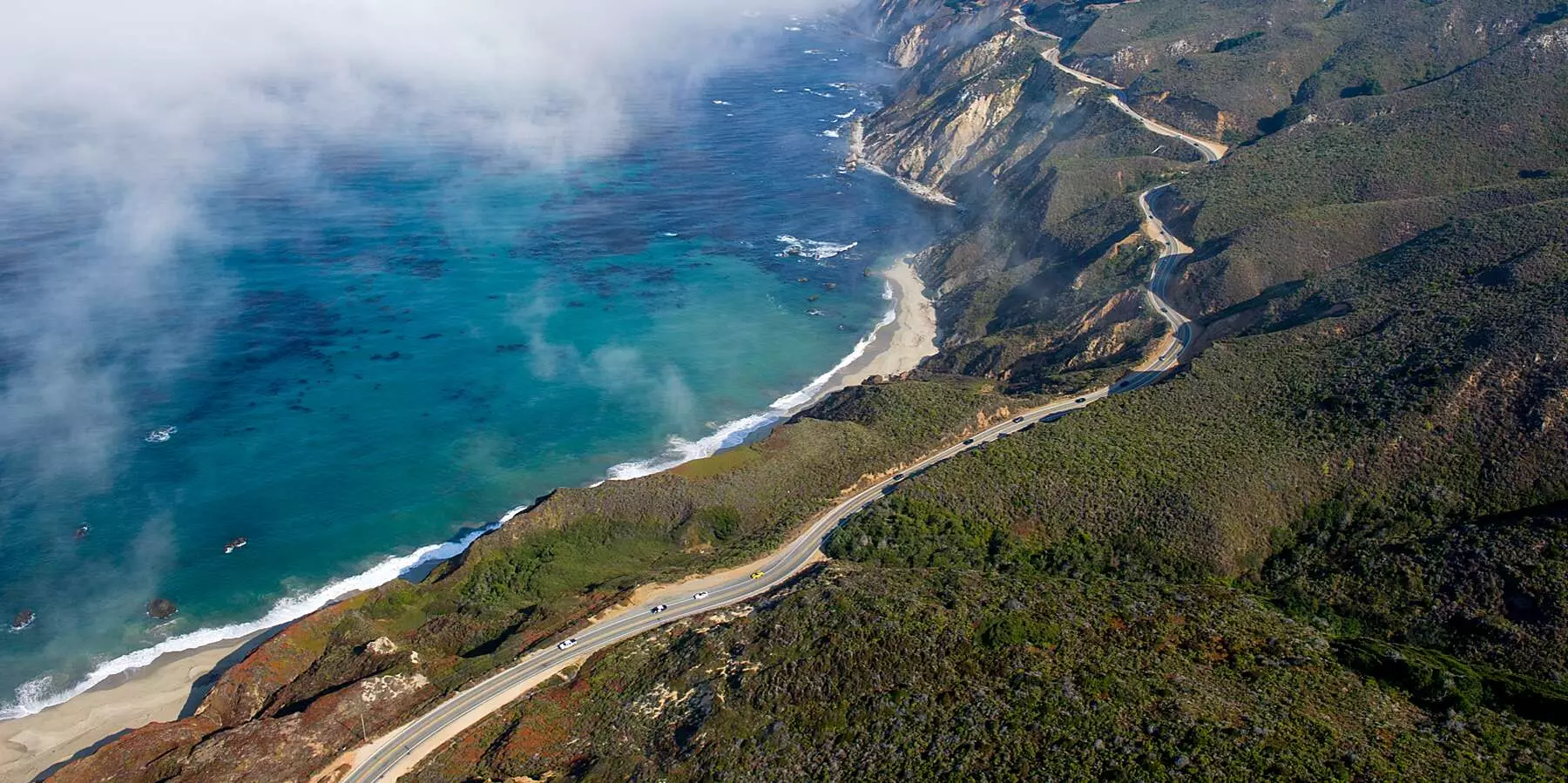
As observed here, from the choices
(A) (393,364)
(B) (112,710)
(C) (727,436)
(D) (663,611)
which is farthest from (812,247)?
(B) (112,710)

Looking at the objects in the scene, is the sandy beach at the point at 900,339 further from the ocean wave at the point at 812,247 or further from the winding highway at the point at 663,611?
the winding highway at the point at 663,611

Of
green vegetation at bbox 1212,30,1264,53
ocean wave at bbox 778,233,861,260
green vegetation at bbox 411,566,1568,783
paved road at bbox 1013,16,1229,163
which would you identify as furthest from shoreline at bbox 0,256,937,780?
green vegetation at bbox 1212,30,1264,53

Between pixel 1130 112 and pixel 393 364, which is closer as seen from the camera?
pixel 393 364

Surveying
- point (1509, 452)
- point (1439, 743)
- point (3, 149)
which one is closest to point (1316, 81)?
point (1509, 452)

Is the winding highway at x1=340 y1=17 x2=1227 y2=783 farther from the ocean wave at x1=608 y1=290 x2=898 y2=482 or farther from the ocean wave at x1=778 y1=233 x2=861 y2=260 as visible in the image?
the ocean wave at x1=778 y1=233 x2=861 y2=260

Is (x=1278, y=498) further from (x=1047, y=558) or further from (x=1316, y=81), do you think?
(x=1316, y=81)

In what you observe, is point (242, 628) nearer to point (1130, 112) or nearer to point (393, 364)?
point (393, 364)

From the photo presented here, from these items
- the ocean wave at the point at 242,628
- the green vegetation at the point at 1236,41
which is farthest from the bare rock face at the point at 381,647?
the green vegetation at the point at 1236,41
